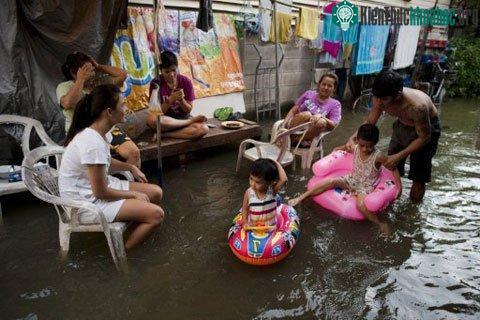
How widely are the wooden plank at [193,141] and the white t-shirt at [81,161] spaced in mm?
1873

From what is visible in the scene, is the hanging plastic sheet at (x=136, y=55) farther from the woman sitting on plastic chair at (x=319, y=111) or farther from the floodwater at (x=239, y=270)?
the woman sitting on plastic chair at (x=319, y=111)

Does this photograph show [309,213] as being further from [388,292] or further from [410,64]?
[410,64]

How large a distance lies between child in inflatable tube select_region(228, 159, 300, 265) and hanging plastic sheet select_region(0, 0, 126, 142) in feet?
9.39

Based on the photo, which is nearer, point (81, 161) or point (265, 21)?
point (81, 161)

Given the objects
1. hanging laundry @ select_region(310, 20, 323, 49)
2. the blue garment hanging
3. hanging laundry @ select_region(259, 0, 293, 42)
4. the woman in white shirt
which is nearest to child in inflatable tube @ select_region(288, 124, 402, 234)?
the woman in white shirt

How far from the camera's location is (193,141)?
5664 millimetres

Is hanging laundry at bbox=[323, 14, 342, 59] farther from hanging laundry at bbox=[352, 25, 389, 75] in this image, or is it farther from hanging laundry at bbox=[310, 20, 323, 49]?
hanging laundry at bbox=[352, 25, 389, 75]

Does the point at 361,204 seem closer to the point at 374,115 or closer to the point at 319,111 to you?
the point at 374,115

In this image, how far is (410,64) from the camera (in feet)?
41.2

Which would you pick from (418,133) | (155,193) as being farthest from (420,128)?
(155,193)

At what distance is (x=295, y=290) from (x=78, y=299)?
1.79 metres

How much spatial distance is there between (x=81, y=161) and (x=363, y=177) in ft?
9.81

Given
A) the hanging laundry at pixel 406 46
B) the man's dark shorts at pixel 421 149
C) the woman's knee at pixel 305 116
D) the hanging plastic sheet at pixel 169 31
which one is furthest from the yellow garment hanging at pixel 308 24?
the man's dark shorts at pixel 421 149

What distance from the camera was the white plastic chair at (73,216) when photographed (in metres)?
3.04
